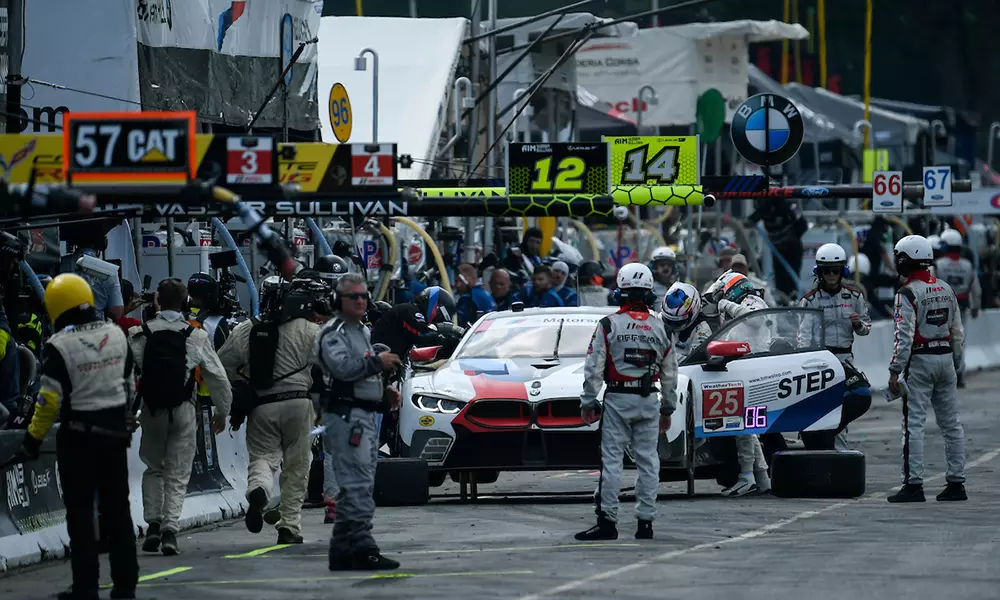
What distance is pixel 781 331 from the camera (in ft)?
53.7

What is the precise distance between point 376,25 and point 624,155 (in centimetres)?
1014

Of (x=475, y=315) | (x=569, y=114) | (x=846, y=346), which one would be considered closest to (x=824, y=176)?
(x=569, y=114)

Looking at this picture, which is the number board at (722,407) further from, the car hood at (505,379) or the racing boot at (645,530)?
the racing boot at (645,530)

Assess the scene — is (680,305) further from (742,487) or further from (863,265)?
(863,265)

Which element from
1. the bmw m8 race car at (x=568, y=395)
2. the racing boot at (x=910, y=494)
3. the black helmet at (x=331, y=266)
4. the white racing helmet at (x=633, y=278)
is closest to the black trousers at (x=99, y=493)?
the white racing helmet at (x=633, y=278)

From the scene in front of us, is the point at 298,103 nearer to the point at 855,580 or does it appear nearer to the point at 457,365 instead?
the point at 457,365

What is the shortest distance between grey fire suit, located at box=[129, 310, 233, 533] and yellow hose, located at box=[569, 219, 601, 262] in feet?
56.8

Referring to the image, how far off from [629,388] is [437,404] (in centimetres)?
279

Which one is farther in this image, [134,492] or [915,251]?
[915,251]

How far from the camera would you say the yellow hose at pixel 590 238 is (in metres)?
30.7

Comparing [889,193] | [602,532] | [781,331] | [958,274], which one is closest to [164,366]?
[602,532]

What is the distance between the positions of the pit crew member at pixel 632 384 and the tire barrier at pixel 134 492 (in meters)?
2.66

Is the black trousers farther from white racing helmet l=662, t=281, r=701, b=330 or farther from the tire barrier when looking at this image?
white racing helmet l=662, t=281, r=701, b=330

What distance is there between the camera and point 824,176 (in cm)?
4416
